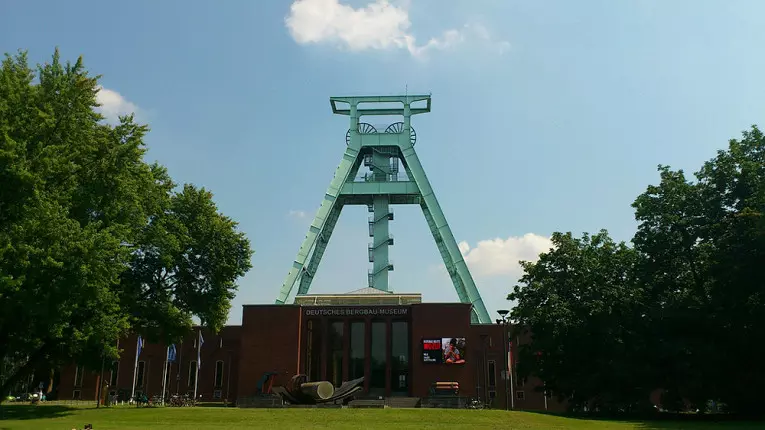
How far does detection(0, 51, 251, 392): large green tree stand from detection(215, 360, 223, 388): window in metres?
14.5

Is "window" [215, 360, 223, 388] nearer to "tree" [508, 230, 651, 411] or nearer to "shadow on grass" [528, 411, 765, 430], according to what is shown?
"tree" [508, 230, 651, 411]

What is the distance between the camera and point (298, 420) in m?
32.5

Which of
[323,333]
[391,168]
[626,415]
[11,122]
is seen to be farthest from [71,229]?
[391,168]

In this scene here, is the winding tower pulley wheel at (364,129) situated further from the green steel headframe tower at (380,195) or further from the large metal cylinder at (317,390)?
the large metal cylinder at (317,390)

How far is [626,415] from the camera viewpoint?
3856cm

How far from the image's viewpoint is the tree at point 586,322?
38.9 meters

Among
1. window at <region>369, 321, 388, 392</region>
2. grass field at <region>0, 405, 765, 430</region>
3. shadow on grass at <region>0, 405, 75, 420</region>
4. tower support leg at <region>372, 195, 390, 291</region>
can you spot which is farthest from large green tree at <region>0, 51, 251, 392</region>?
tower support leg at <region>372, 195, 390, 291</region>

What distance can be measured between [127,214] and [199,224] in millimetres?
10713

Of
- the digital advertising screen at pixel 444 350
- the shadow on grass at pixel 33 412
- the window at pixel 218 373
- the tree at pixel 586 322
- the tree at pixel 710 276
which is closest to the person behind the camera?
the shadow on grass at pixel 33 412

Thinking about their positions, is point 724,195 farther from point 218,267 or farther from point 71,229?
point 71,229

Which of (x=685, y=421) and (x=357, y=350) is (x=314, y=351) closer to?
(x=357, y=350)

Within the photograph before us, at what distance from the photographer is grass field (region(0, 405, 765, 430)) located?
97.6 feet

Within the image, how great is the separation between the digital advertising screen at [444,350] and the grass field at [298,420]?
14.9m

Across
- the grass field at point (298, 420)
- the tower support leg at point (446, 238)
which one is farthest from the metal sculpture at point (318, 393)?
the tower support leg at point (446, 238)
